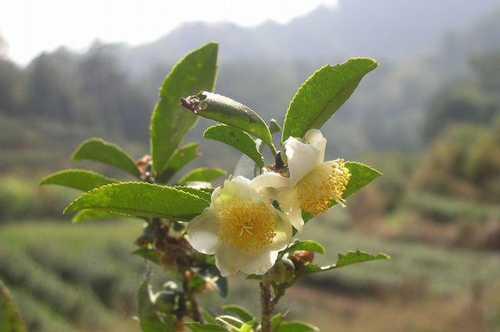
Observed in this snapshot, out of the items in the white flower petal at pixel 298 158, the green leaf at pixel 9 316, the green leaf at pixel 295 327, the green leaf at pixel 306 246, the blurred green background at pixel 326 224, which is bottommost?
the green leaf at pixel 9 316

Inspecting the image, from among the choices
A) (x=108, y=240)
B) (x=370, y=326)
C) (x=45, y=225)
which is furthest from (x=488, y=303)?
(x=45, y=225)

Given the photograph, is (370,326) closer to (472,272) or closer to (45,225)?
(472,272)

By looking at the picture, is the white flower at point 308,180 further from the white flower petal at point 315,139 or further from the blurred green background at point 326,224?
the blurred green background at point 326,224

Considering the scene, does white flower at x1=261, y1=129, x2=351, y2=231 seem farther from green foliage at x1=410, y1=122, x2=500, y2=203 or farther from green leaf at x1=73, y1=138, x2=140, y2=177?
green foliage at x1=410, y1=122, x2=500, y2=203

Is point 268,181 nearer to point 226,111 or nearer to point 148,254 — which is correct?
point 226,111

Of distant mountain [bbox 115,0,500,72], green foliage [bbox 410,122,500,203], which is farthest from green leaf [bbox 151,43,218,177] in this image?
distant mountain [bbox 115,0,500,72]

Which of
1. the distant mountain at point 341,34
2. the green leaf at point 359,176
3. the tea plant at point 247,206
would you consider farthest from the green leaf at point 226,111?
the distant mountain at point 341,34

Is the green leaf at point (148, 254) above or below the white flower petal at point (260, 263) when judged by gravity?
above
